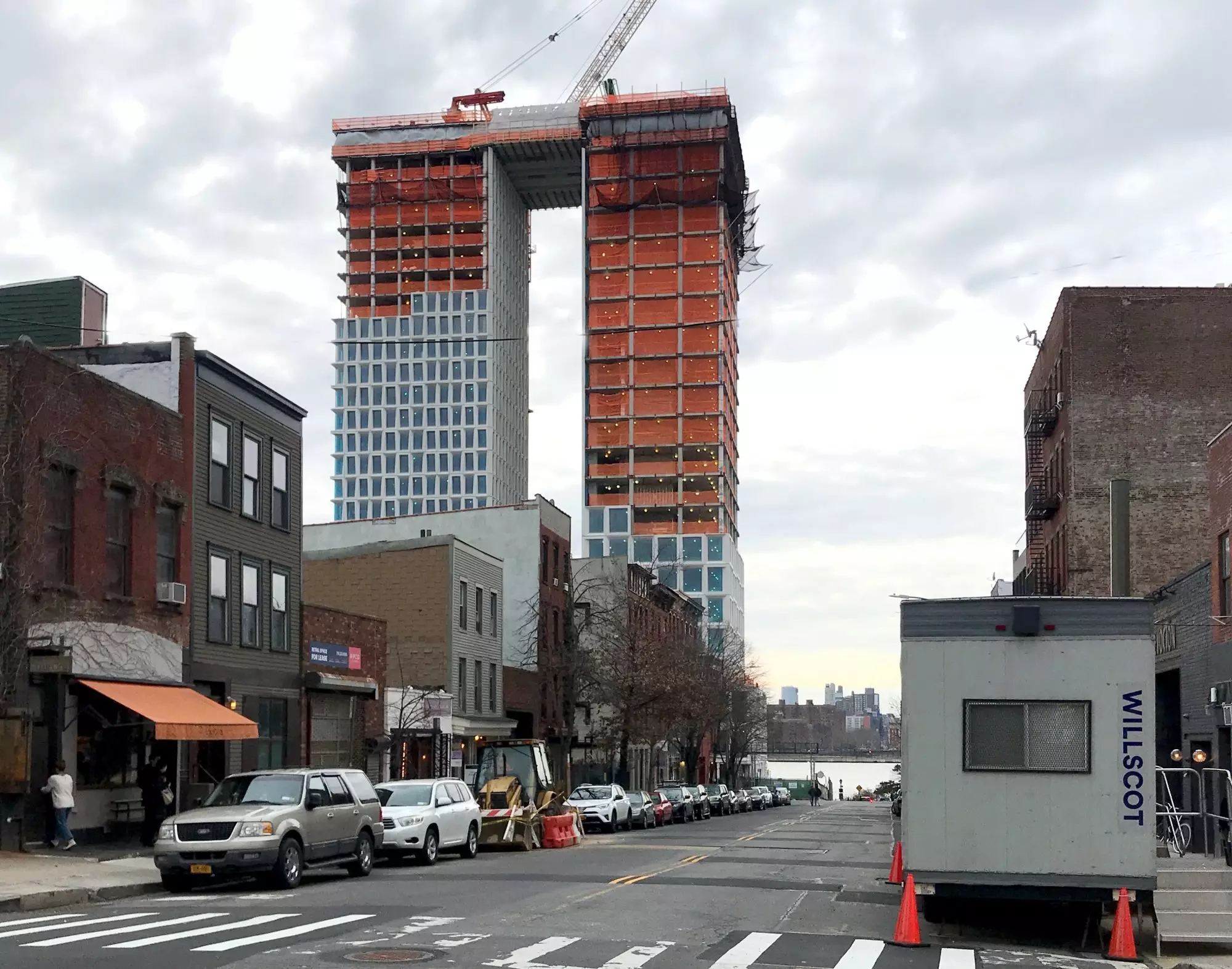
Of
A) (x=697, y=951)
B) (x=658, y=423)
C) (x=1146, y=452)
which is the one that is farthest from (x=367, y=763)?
(x=658, y=423)

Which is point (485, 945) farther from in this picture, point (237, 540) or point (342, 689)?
point (342, 689)

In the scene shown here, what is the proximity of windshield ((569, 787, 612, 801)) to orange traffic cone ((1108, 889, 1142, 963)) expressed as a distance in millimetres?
32141

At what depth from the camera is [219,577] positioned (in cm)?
3316

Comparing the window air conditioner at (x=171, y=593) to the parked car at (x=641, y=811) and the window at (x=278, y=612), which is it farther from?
the parked car at (x=641, y=811)

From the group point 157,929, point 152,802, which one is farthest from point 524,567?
point 157,929

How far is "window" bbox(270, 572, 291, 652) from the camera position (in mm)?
35688

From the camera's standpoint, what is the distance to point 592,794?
4656cm

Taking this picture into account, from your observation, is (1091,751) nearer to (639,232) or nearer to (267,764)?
(267,764)

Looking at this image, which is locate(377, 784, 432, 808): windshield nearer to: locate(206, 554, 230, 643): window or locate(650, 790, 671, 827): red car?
locate(206, 554, 230, 643): window

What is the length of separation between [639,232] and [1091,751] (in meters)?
143

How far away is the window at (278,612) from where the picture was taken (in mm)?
35688

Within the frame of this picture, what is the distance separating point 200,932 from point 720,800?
5835cm

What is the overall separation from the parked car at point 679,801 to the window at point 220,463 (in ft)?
87.9

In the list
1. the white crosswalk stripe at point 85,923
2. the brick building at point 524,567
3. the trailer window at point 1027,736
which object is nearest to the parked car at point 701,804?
the brick building at point 524,567
